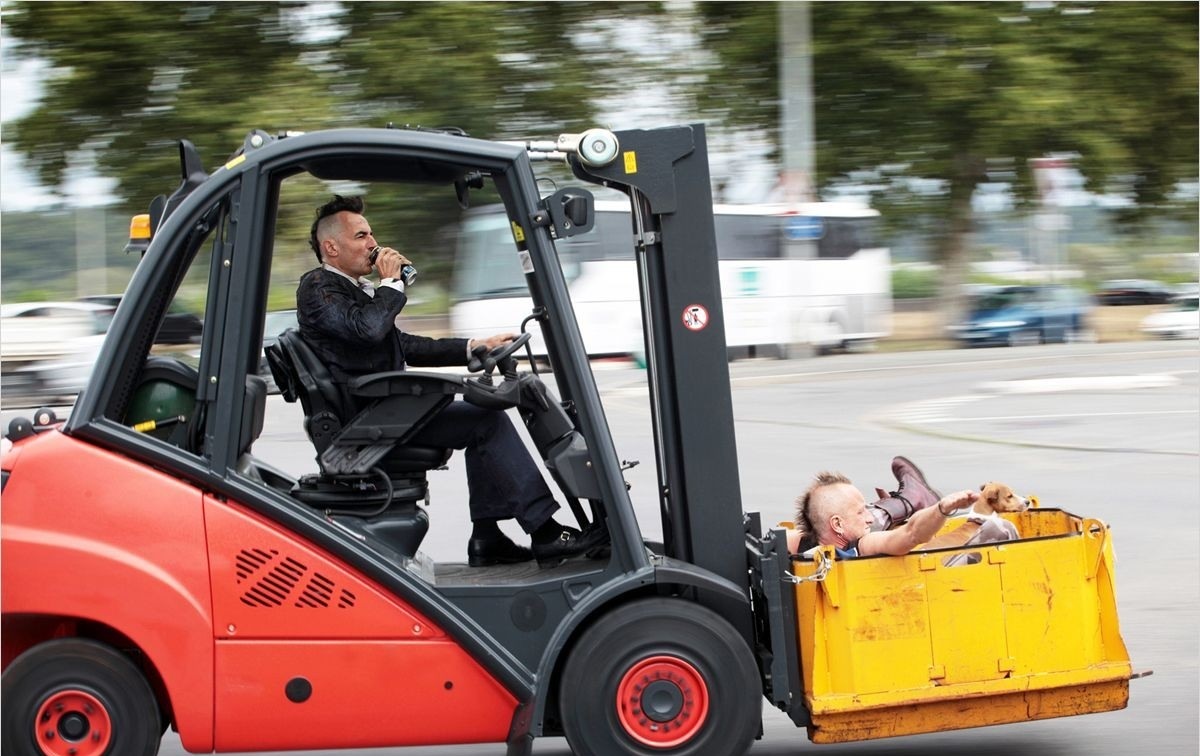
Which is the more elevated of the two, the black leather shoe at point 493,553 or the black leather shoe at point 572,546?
the black leather shoe at point 572,546

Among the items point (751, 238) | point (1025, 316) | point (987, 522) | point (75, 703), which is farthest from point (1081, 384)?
point (1025, 316)

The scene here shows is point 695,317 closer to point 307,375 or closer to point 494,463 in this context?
point 494,463

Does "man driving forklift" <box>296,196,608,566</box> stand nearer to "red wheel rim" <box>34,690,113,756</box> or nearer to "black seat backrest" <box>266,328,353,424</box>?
"black seat backrest" <box>266,328,353,424</box>

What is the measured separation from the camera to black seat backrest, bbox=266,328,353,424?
431 centimetres

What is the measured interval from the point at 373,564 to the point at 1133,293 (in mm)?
39840

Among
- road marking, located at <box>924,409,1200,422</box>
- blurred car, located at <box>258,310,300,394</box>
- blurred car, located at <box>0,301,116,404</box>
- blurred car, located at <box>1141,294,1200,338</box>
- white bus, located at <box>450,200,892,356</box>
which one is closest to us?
blurred car, located at <box>258,310,300,394</box>

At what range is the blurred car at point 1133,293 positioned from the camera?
39812 mm

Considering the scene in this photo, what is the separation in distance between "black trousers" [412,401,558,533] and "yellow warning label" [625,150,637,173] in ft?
2.78

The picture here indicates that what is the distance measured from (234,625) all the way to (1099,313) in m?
36.0

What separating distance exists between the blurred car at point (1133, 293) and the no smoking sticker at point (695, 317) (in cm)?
3744

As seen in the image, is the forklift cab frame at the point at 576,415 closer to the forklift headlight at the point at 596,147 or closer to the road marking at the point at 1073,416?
the forklift headlight at the point at 596,147

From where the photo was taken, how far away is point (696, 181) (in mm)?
4238

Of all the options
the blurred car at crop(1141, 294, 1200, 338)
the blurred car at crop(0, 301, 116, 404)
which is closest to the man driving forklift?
the blurred car at crop(0, 301, 116, 404)

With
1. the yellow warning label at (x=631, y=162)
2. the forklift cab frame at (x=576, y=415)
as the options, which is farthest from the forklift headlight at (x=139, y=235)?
the yellow warning label at (x=631, y=162)
